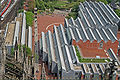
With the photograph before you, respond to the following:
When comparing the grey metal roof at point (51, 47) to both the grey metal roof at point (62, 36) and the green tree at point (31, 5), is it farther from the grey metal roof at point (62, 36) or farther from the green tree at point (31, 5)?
the green tree at point (31, 5)

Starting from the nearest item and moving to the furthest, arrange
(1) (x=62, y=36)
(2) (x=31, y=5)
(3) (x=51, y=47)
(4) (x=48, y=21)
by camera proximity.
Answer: (3) (x=51, y=47) → (1) (x=62, y=36) → (4) (x=48, y=21) → (2) (x=31, y=5)

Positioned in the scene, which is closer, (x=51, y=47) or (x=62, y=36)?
(x=51, y=47)

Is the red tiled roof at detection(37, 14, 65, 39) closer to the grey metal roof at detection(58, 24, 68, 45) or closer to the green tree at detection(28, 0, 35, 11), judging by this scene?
the green tree at detection(28, 0, 35, 11)

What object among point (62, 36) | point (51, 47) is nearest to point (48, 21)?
point (62, 36)

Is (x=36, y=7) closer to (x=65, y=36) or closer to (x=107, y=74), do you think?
(x=65, y=36)

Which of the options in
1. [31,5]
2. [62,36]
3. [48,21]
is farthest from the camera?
[31,5]

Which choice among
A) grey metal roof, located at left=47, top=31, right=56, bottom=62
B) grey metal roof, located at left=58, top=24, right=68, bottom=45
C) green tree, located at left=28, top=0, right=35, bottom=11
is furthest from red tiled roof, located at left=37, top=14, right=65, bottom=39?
grey metal roof, located at left=47, top=31, right=56, bottom=62

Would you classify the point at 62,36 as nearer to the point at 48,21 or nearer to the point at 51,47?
the point at 51,47

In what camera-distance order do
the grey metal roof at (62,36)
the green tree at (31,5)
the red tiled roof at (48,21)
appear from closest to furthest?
the grey metal roof at (62,36)
the red tiled roof at (48,21)
the green tree at (31,5)

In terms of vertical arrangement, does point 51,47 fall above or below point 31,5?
above

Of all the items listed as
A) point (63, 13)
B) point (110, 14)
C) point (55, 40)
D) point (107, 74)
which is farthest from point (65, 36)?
point (107, 74)

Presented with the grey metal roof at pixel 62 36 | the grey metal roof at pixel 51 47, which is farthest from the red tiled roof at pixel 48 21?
the grey metal roof at pixel 51 47
